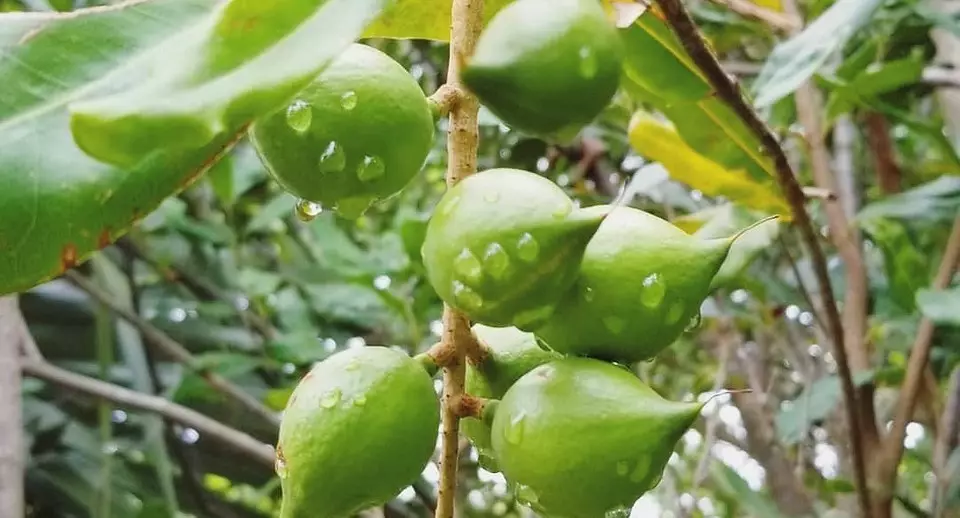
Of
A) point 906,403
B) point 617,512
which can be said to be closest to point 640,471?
point 617,512

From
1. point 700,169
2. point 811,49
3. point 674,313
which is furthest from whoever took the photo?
point 700,169

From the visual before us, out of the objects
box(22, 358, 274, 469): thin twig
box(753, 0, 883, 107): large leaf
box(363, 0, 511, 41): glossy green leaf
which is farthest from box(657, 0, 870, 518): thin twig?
box(22, 358, 274, 469): thin twig

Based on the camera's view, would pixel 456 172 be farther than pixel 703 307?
No

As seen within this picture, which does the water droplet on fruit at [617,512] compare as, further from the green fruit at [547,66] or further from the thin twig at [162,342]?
the thin twig at [162,342]

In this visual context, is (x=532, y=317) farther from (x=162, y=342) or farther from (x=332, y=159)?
(x=162, y=342)

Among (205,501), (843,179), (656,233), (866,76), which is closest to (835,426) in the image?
(843,179)

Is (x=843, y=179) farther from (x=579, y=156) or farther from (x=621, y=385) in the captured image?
(x=621, y=385)
